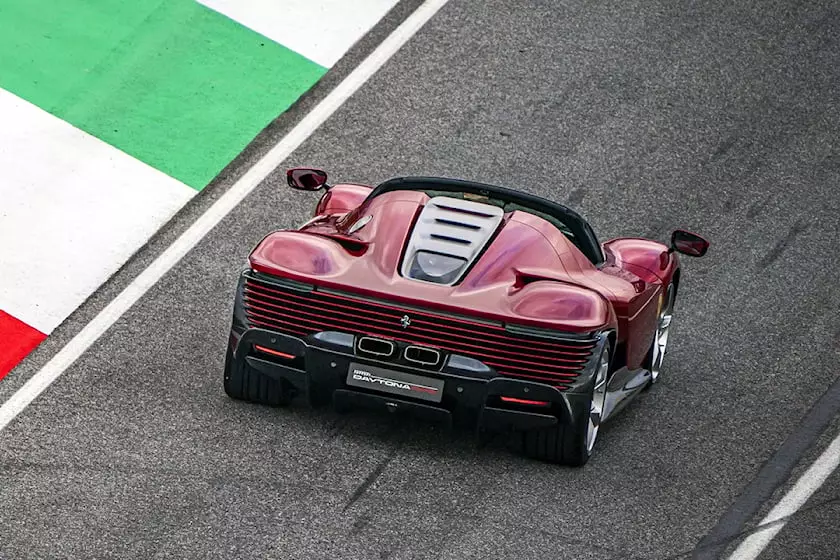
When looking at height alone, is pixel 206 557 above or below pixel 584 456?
below

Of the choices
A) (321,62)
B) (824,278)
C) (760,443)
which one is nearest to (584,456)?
(760,443)

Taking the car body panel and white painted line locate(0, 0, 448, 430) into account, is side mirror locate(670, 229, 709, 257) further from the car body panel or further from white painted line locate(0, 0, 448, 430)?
white painted line locate(0, 0, 448, 430)

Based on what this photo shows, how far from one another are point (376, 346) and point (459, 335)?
417mm

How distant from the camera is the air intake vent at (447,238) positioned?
855 centimetres

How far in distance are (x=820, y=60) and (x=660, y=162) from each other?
2.26m

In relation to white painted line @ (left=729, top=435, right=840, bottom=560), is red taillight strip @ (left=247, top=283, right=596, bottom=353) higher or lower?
higher

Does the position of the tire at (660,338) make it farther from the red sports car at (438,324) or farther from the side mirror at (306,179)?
the side mirror at (306,179)

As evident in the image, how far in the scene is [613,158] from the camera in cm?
1266

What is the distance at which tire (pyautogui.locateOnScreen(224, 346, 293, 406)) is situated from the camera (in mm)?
9031

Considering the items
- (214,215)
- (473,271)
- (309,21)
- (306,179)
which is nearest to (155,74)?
(309,21)

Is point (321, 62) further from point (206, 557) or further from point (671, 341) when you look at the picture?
point (206, 557)

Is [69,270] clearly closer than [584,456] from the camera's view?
No

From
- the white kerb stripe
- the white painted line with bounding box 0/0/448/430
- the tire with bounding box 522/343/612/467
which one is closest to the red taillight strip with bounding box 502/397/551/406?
the tire with bounding box 522/343/612/467

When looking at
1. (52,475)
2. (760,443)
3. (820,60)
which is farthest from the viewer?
(820,60)
